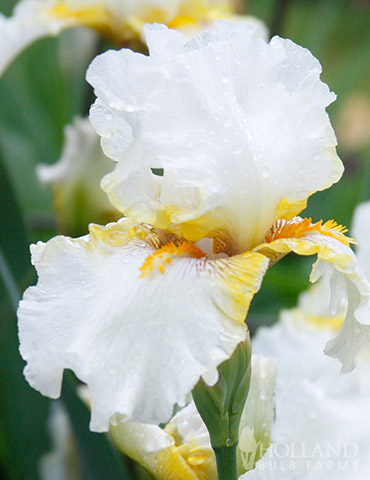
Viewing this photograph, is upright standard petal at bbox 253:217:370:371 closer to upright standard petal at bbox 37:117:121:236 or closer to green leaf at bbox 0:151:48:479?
green leaf at bbox 0:151:48:479

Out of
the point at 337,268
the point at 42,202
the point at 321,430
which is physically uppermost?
the point at 337,268

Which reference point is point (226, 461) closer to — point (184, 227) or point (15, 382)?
point (184, 227)

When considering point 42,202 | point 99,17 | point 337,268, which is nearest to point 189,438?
point 337,268

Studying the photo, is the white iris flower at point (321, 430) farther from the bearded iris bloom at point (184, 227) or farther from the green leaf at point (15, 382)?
the green leaf at point (15, 382)

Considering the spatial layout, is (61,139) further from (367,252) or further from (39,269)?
(39,269)

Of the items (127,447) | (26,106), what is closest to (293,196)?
(127,447)

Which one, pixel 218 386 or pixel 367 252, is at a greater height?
pixel 218 386

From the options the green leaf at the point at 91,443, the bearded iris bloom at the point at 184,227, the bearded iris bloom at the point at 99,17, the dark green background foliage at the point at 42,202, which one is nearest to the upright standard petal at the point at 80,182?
the dark green background foliage at the point at 42,202

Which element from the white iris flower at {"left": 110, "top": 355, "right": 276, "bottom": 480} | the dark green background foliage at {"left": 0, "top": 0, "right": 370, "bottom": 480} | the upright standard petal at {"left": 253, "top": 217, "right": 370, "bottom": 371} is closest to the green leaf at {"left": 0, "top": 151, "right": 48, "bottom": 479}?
the dark green background foliage at {"left": 0, "top": 0, "right": 370, "bottom": 480}
